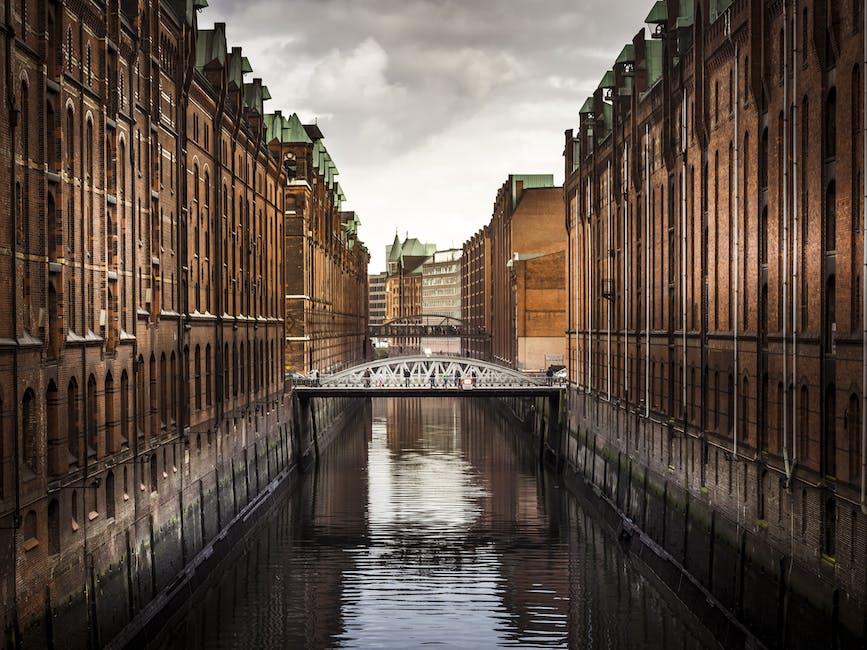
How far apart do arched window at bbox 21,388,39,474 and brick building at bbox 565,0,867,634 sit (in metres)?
14.3

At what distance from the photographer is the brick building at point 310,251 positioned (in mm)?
63500

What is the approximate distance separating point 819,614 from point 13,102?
16504 millimetres

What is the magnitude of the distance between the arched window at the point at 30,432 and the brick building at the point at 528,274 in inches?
2510

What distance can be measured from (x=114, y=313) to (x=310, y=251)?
4306 cm

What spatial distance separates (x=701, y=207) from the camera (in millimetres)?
30734

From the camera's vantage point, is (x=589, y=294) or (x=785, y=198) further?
(x=589, y=294)

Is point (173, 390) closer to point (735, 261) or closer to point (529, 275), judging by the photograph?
point (735, 261)

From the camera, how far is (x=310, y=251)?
222 ft

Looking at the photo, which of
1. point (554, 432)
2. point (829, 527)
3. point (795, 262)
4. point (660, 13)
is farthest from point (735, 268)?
point (554, 432)

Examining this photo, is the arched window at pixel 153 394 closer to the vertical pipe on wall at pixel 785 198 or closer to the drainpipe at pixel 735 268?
the drainpipe at pixel 735 268

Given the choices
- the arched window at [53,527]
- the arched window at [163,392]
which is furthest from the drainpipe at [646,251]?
the arched window at [53,527]

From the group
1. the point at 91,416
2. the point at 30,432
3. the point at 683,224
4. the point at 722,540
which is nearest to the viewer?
the point at 30,432

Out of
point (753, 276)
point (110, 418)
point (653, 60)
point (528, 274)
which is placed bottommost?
point (110, 418)

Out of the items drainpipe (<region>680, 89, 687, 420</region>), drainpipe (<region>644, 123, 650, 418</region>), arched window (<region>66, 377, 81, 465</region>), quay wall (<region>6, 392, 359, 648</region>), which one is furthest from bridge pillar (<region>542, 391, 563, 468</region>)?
arched window (<region>66, 377, 81, 465</region>)
